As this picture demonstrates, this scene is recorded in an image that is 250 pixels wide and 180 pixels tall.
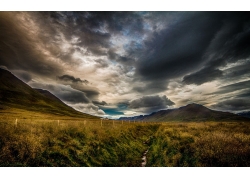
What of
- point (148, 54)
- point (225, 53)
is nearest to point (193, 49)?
point (225, 53)

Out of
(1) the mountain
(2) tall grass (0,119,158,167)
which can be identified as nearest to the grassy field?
(2) tall grass (0,119,158,167)

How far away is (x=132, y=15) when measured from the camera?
505 inches

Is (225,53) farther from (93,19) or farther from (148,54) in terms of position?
(93,19)

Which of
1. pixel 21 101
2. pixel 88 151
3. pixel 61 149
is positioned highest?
pixel 21 101

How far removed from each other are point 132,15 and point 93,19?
10.5 ft

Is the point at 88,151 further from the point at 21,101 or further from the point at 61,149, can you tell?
the point at 21,101

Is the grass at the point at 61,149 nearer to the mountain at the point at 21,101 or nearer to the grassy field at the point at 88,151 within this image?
the grassy field at the point at 88,151

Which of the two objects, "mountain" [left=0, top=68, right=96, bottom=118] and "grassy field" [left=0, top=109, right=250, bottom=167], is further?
"mountain" [left=0, top=68, right=96, bottom=118]

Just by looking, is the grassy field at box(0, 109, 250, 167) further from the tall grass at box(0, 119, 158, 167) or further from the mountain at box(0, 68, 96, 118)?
the mountain at box(0, 68, 96, 118)

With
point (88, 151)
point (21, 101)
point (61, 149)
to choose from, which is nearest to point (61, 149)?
point (61, 149)

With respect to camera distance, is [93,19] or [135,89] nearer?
[93,19]

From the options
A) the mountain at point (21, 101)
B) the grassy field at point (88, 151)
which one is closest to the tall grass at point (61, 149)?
the grassy field at point (88, 151)

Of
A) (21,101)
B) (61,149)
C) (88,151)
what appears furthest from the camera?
(21,101)
